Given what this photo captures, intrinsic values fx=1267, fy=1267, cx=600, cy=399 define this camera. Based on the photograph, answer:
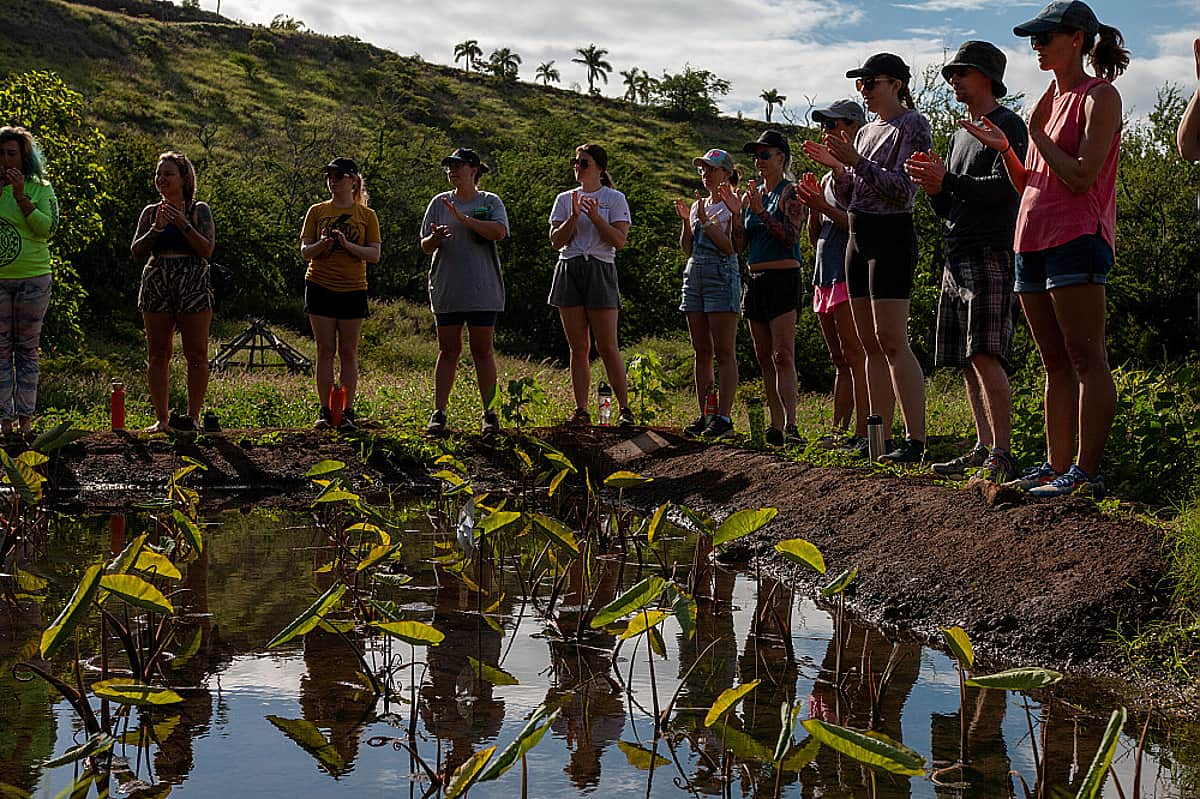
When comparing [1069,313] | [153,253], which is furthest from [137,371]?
[1069,313]

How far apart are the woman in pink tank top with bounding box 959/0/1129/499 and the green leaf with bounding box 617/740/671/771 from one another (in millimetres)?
2739

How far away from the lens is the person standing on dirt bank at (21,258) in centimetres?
768

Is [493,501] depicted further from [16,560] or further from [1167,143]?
[1167,143]

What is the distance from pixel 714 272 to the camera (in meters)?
8.61

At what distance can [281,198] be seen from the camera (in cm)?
3180

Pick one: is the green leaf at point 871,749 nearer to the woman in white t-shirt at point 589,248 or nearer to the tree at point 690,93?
the woman in white t-shirt at point 589,248

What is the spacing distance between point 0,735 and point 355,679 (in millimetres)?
976

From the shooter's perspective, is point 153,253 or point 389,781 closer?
point 389,781

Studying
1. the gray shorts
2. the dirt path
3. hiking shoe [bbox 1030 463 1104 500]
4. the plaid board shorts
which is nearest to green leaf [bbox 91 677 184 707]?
the dirt path

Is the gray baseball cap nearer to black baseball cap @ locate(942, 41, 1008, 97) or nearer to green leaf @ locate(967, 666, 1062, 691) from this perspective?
black baseball cap @ locate(942, 41, 1008, 97)

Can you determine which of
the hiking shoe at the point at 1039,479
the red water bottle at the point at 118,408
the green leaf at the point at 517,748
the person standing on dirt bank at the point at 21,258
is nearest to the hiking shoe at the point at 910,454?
the hiking shoe at the point at 1039,479

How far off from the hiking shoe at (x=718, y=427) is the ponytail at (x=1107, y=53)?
→ 4084 mm

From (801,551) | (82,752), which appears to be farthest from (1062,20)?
(82,752)

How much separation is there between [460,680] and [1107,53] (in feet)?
12.3
